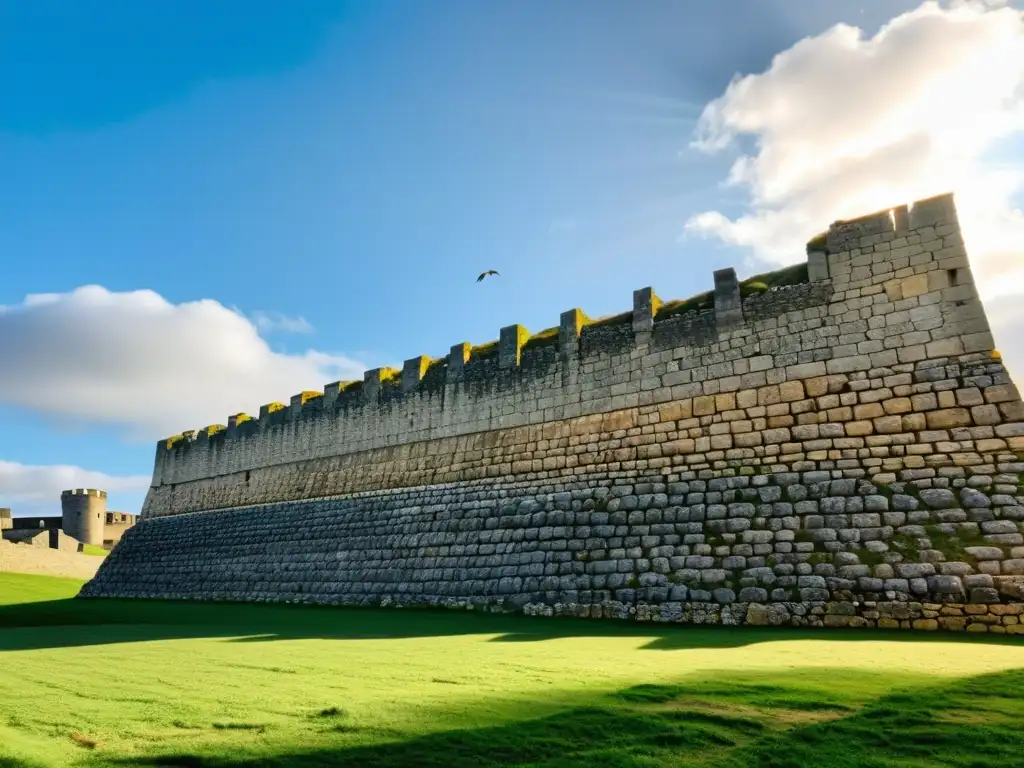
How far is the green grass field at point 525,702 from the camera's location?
322 centimetres

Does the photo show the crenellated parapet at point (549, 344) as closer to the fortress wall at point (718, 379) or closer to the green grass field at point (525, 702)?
the fortress wall at point (718, 379)

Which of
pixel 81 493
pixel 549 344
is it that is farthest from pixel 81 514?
pixel 549 344

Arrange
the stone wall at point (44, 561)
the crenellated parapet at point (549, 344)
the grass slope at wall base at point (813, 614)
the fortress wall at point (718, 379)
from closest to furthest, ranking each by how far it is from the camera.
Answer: the grass slope at wall base at point (813, 614) < the fortress wall at point (718, 379) < the crenellated parapet at point (549, 344) < the stone wall at point (44, 561)

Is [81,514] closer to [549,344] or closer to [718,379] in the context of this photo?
[549,344]

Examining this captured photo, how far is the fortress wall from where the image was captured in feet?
34.1

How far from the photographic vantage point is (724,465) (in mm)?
11570

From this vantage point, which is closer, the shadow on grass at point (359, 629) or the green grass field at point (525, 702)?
the green grass field at point (525, 702)

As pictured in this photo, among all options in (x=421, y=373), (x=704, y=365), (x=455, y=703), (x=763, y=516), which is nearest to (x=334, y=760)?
(x=455, y=703)

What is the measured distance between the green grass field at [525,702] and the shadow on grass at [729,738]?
0.04 feet

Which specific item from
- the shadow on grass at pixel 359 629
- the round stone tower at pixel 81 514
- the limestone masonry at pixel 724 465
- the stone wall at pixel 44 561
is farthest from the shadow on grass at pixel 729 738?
the round stone tower at pixel 81 514

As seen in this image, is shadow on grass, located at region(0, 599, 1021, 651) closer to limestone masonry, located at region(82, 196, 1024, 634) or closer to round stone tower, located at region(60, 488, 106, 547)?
limestone masonry, located at region(82, 196, 1024, 634)

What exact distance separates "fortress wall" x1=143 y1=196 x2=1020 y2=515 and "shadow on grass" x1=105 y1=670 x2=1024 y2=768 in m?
7.00

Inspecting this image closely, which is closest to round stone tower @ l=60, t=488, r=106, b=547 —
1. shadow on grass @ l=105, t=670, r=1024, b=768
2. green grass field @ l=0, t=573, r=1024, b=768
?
green grass field @ l=0, t=573, r=1024, b=768

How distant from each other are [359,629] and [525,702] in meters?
6.55
